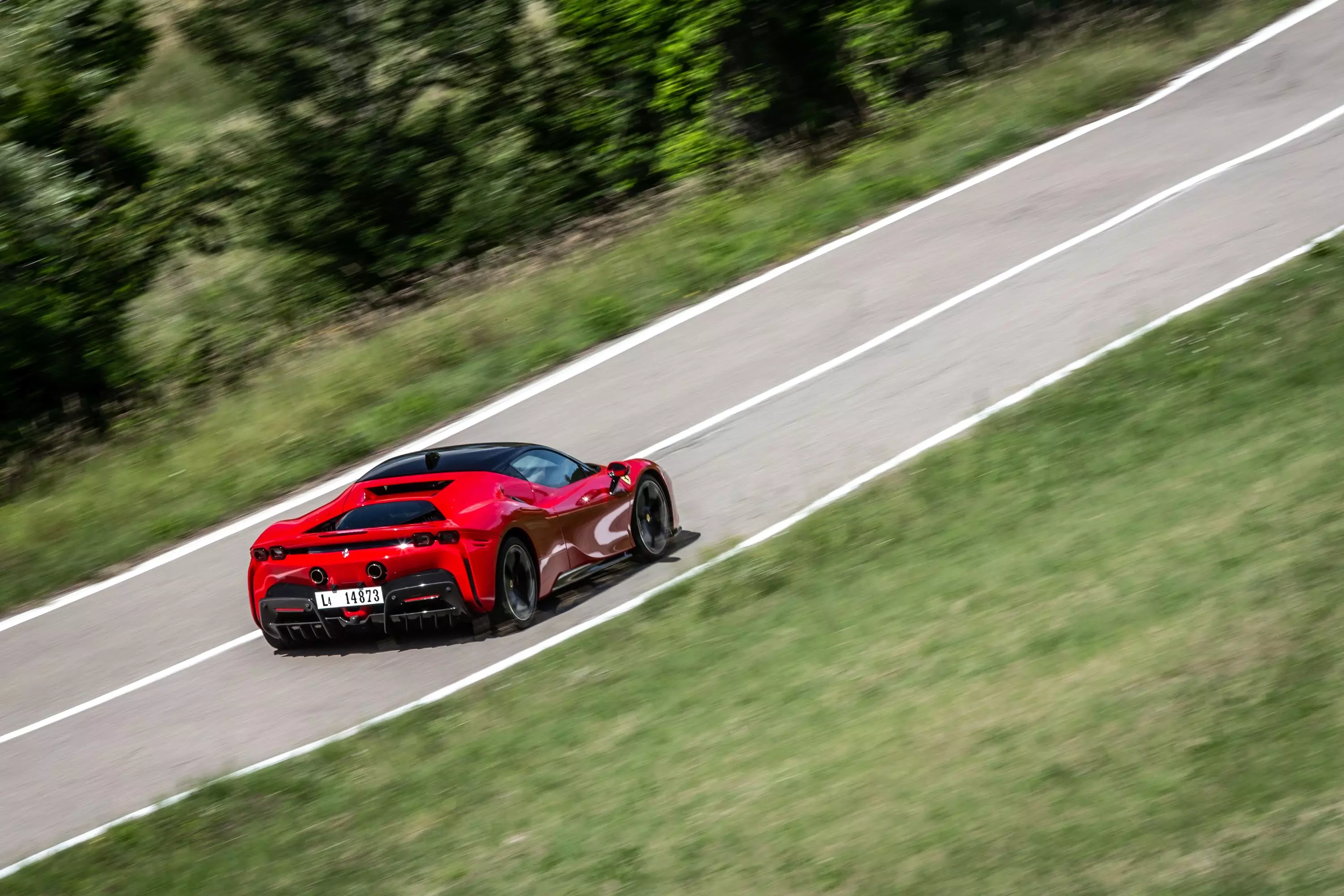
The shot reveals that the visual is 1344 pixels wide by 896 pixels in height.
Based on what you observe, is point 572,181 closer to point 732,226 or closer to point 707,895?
point 732,226

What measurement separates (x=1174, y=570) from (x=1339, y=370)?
3.87 m

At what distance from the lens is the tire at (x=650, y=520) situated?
12.3m

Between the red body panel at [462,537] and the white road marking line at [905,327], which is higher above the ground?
the red body panel at [462,537]

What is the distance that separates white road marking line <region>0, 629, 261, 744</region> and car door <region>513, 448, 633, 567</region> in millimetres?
2502

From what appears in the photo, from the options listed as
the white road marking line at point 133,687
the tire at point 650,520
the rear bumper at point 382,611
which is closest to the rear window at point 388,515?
the rear bumper at point 382,611

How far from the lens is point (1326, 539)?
8.20 meters

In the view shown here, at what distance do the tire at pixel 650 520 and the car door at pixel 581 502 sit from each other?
10 cm

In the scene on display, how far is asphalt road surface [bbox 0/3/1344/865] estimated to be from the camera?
399 inches

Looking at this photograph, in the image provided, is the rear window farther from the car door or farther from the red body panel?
the car door

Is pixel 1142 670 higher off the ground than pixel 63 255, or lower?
lower

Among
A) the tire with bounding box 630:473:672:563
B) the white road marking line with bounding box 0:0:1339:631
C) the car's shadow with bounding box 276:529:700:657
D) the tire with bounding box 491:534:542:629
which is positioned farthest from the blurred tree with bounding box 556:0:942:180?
the tire with bounding box 491:534:542:629

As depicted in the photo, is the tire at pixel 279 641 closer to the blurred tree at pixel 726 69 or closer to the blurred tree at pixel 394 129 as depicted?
the blurred tree at pixel 394 129

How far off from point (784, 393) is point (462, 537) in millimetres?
5819

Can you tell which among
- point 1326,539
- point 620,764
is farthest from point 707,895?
point 1326,539
